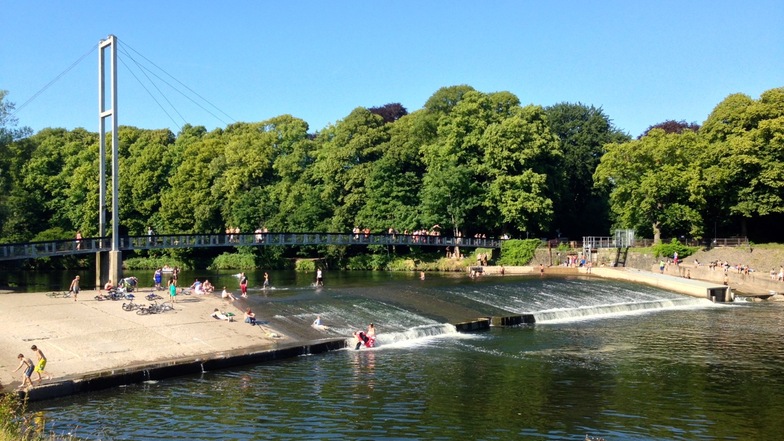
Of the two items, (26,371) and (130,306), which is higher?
(130,306)

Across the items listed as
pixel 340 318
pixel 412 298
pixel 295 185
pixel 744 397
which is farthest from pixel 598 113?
pixel 744 397

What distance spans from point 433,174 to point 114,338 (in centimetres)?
4848

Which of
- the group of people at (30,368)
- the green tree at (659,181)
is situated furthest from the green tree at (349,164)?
the group of people at (30,368)

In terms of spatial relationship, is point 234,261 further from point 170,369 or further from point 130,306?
point 170,369

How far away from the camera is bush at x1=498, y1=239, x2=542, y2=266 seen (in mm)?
68562

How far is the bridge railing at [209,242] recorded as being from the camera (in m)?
40.5

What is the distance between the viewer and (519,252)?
226 feet

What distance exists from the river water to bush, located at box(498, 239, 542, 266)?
3103 cm

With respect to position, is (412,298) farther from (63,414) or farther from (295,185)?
(295,185)

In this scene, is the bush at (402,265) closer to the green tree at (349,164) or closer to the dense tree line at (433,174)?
the dense tree line at (433,174)

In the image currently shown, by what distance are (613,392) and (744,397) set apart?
3.89m

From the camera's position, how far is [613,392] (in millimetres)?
22016

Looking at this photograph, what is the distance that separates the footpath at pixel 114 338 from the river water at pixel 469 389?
988 millimetres

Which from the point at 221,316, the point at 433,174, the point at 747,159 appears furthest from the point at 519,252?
the point at 221,316
